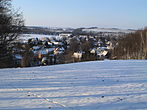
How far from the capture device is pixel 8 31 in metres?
15.8

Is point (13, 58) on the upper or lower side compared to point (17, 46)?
lower

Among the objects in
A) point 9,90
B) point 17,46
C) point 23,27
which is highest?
point 23,27

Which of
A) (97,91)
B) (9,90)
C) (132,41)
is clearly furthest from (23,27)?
(132,41)

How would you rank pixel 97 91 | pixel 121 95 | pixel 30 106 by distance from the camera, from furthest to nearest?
1. pixel 97 91
2. pixel 121 95
3. pixel 30 106

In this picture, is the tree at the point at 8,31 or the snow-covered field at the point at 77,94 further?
the tree at the point at 8,31

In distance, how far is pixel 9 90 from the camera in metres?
6.26

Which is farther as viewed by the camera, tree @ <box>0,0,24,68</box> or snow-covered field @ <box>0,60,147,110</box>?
tree @ <box>0,0,24,68</box>

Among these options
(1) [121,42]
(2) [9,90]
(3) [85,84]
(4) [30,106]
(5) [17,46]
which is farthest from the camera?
(1) [121,42]

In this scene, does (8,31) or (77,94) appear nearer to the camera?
(77,94)

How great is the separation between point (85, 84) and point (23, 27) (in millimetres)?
11840

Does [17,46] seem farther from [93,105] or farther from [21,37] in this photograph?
[93,105]

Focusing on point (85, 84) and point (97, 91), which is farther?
point (85, 84)

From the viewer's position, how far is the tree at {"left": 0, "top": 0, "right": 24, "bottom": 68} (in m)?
15.4

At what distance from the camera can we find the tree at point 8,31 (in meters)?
15.4
